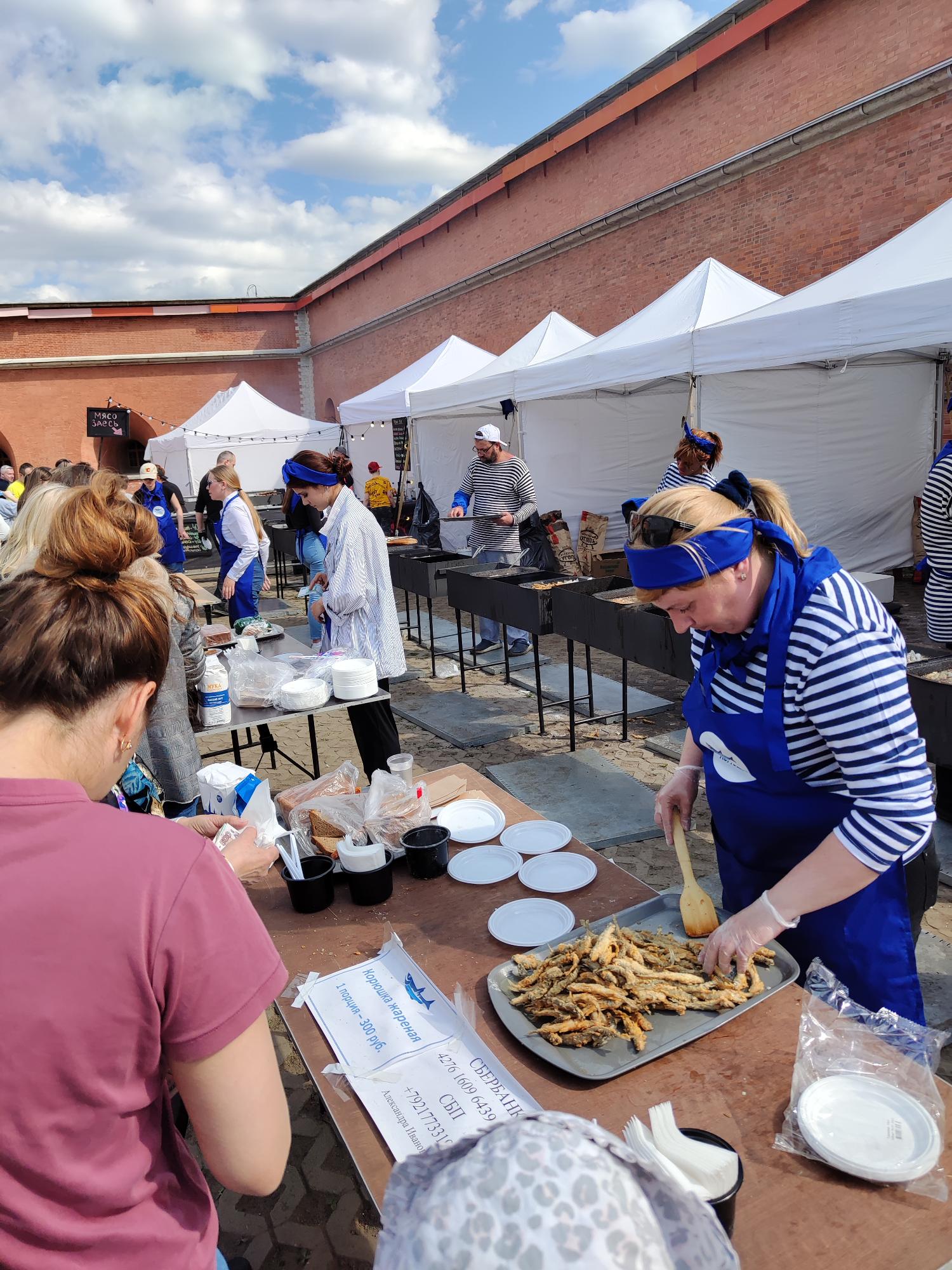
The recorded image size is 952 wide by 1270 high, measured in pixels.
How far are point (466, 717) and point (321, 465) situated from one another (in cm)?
274

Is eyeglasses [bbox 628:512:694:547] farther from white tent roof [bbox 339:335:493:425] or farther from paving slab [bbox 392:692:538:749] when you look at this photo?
white tent roof [bbox 339:335:493:425]

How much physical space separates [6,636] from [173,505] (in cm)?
999

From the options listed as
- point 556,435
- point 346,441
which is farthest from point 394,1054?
point 346,441

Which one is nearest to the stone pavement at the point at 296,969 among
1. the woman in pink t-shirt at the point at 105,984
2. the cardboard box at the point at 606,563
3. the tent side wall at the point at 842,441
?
the woman in pink t-shirt at the point at 105,984

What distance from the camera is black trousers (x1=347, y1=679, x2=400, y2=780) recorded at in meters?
4.13

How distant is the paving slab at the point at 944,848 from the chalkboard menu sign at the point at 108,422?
49.8 feet

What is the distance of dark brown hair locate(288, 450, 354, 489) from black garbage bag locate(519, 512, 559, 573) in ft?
12.7

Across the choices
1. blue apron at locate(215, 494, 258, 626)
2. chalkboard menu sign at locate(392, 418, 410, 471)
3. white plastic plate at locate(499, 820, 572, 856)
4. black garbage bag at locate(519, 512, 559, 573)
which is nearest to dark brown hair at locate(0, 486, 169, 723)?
white plastic plate at locate(499, 820, 572, 856)

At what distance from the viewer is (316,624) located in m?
5.33

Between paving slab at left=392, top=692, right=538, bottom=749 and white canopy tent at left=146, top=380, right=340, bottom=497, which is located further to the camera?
white canopy tent at left=146, top=380, right=340, bottom=497

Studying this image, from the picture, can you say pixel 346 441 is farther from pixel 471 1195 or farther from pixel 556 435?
pixel 471 1195

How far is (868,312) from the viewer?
16.1 ft

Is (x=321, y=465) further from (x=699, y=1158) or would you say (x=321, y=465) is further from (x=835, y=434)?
(x=835, y=434)

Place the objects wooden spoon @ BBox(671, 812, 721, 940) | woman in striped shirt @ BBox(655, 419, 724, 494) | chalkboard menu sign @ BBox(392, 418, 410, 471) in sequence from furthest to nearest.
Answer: chalkboard menu sign @ BBox(392, 418, 410, 471) → woman in striped shirt @ BBox(655, 419, 724, 494) → wooden spoon @ BBox(671, 812, 721, 940)
